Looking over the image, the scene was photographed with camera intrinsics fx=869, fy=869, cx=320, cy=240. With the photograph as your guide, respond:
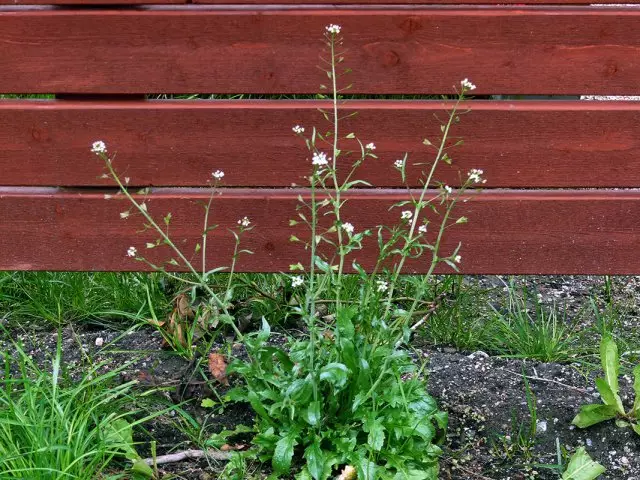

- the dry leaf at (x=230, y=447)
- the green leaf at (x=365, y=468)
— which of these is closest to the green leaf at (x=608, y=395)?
the green leaf at (x=365, y=468)

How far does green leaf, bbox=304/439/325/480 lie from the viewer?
2.15 metres

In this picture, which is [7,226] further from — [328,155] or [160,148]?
[328,155]

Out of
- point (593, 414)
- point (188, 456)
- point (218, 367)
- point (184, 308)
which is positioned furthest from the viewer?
point (184, 308)

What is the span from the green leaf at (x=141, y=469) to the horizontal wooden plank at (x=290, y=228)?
754 mm

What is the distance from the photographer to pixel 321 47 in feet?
8.53

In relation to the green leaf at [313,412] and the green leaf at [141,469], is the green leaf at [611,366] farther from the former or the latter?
the green leaf at [141,469]

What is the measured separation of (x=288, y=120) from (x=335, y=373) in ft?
2.87

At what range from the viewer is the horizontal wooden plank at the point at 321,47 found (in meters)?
2.59

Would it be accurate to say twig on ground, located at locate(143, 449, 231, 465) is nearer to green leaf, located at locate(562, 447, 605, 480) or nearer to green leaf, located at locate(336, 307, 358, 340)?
green leaf, located at locate(336, 307, 358, 340)

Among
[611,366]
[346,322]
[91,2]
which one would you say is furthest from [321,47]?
[611,366]

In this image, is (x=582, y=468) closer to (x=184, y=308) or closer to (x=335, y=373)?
(x=335, y=373)

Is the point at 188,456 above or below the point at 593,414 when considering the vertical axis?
below

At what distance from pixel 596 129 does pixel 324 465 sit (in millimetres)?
1324

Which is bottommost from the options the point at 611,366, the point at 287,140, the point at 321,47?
the point at 611,366
